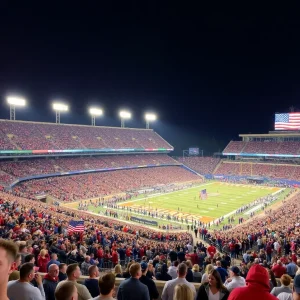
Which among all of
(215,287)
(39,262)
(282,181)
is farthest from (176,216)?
(282,181)

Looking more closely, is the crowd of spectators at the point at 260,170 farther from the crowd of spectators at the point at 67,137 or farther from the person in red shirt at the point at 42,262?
the person in red shirt at the point at 42,262

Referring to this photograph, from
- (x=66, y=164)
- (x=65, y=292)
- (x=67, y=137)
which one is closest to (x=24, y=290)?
(x=65, y=292)

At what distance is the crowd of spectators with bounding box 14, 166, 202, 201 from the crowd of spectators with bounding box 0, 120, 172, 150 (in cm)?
778

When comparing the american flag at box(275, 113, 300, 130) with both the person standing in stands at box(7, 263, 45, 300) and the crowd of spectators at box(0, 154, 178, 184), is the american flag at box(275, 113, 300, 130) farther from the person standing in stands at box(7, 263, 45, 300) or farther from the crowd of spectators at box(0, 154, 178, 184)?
the person standing in stands at box(7, 263, 45, 300)

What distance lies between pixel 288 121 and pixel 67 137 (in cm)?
5226

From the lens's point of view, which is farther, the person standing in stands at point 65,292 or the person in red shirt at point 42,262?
the person in red shirt at point 42,262

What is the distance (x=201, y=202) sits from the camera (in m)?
45.0

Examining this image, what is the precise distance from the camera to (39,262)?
8516 mm

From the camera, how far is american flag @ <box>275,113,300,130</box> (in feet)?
237

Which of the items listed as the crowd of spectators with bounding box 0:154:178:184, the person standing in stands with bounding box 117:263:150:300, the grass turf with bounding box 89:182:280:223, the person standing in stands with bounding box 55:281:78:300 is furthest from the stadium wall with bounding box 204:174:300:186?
the person standing in stands with bounding box 55:281:78:300

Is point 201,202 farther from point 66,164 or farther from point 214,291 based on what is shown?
point 214,291

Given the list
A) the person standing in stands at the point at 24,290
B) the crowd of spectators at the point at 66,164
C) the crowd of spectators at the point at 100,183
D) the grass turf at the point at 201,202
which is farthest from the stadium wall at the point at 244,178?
the person standing in stands at the point at 24,290

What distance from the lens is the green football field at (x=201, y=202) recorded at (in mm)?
38281

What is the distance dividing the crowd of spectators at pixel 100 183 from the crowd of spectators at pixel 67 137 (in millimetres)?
7777
